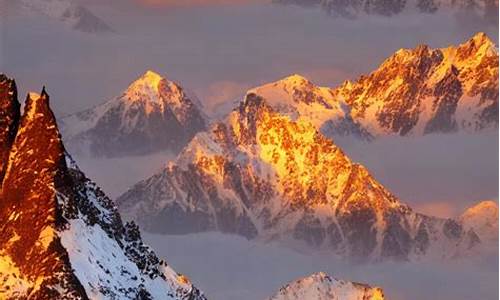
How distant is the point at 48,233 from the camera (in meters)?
140

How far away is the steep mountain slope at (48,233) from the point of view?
454 ft

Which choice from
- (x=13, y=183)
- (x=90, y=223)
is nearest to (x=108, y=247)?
(x=90, y=223)

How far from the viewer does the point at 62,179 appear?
481 feet

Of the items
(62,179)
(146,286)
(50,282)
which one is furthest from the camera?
(146,286)

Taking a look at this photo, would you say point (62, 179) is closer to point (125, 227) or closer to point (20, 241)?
point (20, 241)

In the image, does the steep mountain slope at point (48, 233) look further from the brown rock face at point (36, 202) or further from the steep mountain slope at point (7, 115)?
the steep mountain slope at point (7, 115)

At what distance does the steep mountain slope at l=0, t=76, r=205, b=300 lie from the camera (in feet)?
454

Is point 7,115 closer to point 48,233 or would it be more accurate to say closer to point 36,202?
point 36,202

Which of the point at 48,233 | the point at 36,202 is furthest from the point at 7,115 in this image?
the point at 48,233

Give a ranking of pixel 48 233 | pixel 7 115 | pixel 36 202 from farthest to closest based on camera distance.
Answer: pixel 7 115 → pixel 36 202 → pixel 48 233

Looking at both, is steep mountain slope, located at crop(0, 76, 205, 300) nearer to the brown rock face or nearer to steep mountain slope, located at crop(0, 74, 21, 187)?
the brown rock face

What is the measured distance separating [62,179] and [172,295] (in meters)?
21.2

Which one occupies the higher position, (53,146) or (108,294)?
(53,146)

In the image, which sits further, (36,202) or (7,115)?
(7,115)
